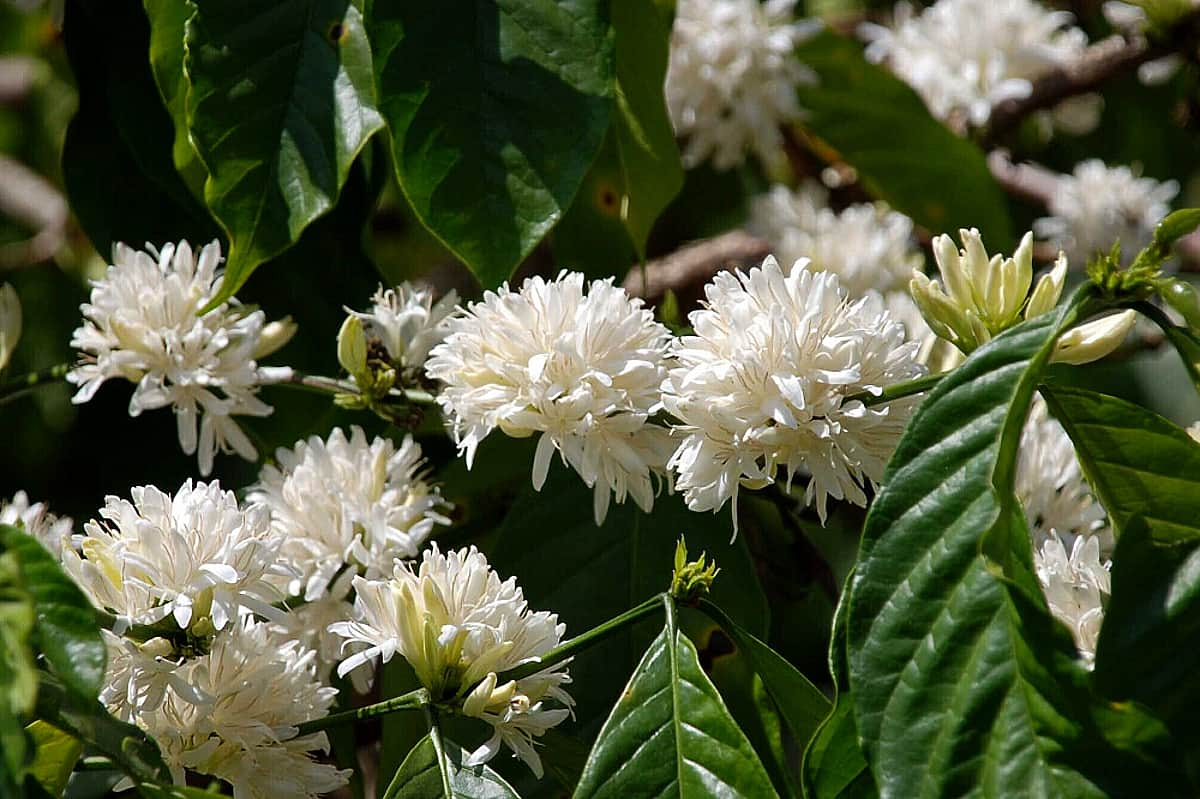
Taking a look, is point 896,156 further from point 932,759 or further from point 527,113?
point 932,759

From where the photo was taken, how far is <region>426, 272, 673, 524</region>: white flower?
690 millimetres

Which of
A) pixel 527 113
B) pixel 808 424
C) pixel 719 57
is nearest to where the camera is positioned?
pixel 808 424

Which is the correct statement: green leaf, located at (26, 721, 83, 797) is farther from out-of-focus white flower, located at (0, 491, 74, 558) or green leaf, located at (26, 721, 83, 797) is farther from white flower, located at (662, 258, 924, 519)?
white flower, located at (662, 258, 924, 519)

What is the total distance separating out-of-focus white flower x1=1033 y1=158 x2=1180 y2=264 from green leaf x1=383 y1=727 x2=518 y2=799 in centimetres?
106

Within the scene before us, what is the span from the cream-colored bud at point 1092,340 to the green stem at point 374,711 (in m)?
0.39

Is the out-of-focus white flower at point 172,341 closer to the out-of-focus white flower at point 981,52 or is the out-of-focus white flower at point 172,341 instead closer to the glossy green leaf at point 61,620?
the glossy green leaf at point 61,620

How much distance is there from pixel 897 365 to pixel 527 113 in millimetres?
309

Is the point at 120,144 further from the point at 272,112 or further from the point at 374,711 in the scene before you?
the point at 374,711

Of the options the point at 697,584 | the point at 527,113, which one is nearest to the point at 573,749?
the point at 697,584

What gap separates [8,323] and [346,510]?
32cm

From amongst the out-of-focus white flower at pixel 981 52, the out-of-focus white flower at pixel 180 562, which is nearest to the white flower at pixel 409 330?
the out-of-focus white flower at pixel 180 562

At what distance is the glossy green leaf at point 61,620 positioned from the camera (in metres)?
0.53

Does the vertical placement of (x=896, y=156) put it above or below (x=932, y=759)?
below

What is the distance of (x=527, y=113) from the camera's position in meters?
0.84
